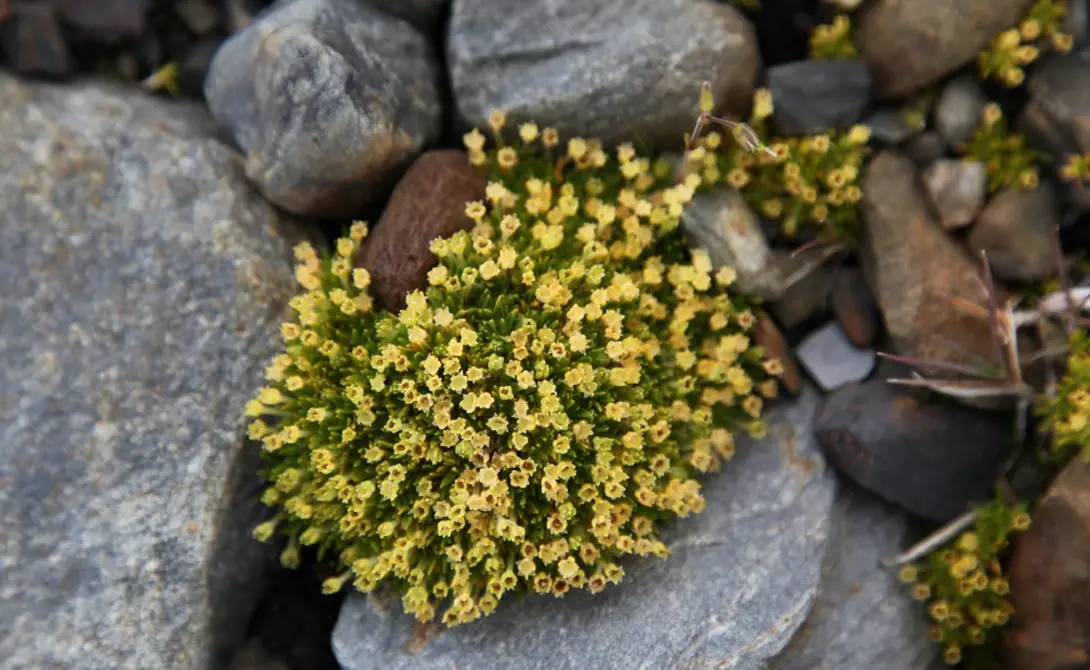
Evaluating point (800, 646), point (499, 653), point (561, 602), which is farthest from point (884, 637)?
point (499, 653)

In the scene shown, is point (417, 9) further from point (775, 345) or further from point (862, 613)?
point (862, 613)

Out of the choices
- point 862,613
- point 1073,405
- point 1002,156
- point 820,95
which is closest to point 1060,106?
point 1002,156

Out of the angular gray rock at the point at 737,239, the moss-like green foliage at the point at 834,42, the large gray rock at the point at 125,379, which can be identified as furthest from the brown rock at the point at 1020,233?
the large gray rock at the point at 125,379

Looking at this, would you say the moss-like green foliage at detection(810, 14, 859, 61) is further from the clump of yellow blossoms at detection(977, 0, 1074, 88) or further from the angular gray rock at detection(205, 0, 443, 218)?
the angular gray rock at detection(205, 0, 443, 218)

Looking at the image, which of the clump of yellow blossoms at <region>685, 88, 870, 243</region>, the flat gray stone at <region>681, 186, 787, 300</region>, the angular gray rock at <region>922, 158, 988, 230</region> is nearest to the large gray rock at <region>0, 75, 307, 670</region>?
the flat gray stone at <region>681, 186, 787, 300</region>

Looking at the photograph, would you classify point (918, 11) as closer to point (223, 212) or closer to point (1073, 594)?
point (1073, 594)

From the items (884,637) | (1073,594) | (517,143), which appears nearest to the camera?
(1073,594)
